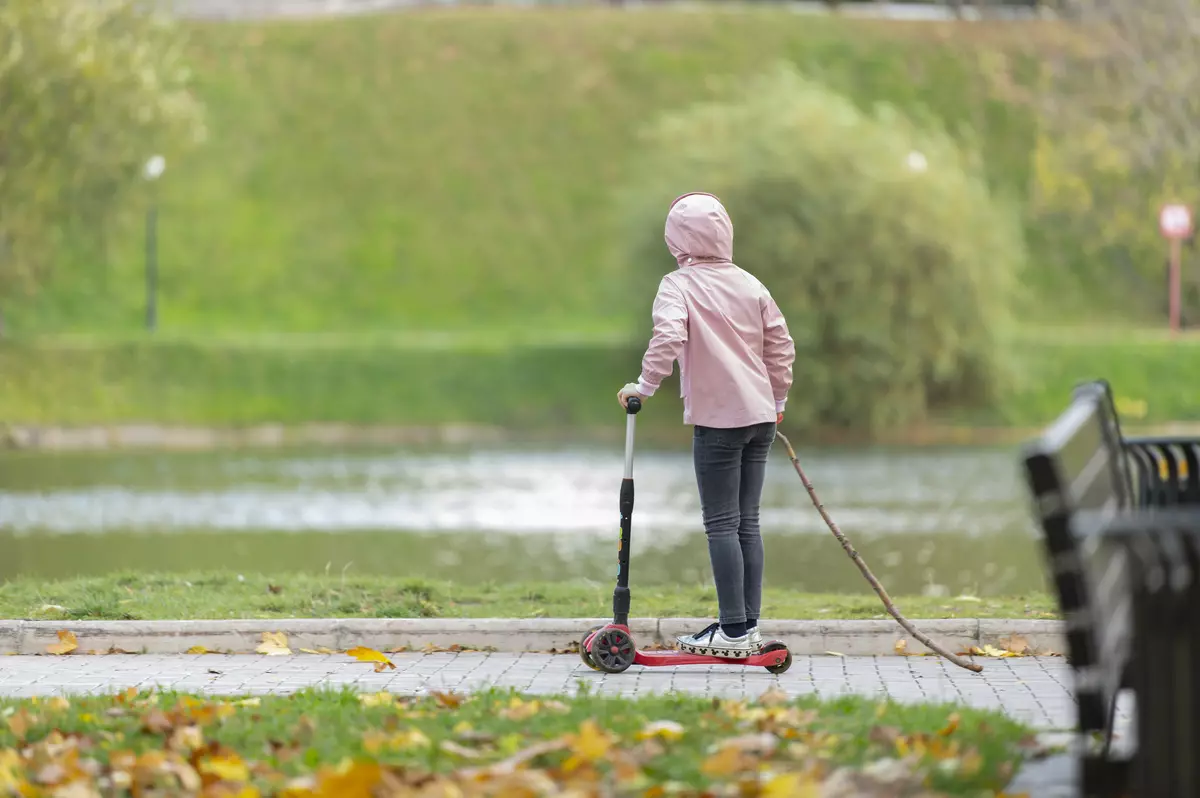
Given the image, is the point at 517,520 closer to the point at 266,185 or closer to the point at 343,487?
the point at 343,487

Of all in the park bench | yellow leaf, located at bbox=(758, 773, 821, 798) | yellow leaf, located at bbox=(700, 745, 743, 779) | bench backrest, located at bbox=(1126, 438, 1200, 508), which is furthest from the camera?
bench backrest, located at bbox=(1126, 438, 1200, 508)

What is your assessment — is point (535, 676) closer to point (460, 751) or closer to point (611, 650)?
point (611, 650)

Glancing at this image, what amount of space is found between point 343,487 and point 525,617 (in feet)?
56.9

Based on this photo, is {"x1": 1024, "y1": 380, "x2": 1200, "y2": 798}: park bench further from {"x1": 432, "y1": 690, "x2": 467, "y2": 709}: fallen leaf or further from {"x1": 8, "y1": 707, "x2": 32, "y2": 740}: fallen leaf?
{"x1": 8, "y1": 707, "x2": 32, "y2": 740}: fallen leaf

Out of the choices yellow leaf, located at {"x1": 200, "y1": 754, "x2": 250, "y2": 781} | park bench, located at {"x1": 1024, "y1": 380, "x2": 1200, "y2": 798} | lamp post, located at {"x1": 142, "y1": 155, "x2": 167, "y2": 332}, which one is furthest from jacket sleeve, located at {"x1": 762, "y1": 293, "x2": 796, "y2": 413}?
lamp post, located at {"x1": 142, "y1": 155, "x2": 167, "y2": 332}

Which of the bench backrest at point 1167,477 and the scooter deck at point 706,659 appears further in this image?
the scooter deck at point 706,659

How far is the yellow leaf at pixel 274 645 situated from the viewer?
891 centimetres

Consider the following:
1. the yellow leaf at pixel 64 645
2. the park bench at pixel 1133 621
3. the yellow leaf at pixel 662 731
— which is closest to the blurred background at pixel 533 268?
the yellow leaf at pixel 64 645

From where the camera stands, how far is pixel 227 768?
18.4ft

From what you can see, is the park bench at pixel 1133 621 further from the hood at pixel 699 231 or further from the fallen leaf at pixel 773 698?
the hood at pixel 699 231

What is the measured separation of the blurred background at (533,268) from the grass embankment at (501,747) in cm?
895

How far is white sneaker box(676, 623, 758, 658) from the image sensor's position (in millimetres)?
8258

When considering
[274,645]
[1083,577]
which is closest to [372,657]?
[274,645]

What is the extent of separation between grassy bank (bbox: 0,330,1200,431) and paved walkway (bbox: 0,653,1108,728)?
30081 millimetres
